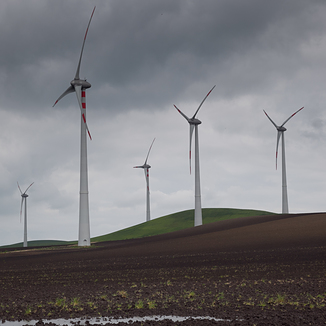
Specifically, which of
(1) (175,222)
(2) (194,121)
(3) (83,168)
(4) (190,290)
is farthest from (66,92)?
(1) (175,222)

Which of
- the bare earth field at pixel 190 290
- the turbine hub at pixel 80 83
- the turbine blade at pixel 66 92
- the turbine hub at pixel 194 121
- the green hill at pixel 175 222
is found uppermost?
the turbine hub at pixel 80 83

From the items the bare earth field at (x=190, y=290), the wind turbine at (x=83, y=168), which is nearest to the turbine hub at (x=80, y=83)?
the wind turbine at (x=83, y=168)

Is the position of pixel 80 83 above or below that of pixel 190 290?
above

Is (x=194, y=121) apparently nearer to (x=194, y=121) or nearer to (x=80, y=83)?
(x=194, y=121)

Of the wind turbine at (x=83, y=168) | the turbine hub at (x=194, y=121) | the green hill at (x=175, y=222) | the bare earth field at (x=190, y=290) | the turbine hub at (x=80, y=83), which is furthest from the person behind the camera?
the green hill at (x=175, y=222)

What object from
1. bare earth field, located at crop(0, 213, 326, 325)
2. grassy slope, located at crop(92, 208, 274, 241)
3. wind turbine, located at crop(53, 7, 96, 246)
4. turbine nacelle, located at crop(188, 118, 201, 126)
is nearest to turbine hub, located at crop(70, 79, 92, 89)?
wind turbine, located at crop(53, 7, 96, 246)

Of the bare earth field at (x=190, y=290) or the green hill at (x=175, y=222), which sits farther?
the green hill at (x=175, y=222)

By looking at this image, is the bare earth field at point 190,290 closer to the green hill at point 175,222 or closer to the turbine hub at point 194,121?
the turbine hub at point 194,121

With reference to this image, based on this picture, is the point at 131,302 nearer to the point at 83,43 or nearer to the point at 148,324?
the point at 148,324

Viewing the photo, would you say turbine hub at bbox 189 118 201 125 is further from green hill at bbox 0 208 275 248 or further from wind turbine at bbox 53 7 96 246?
green hill at bbox 0 208 275 248

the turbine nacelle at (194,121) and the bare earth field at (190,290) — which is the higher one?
the turbine nacelle at (194,121)

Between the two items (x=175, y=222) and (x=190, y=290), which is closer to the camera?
(x=190, y=290)

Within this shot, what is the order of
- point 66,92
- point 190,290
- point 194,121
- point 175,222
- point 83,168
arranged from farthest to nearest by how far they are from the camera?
point 175,222 < point 194,121 < point 66,92 < point 83,168 < point 190,290

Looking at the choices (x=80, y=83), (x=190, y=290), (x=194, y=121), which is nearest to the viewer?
(x=190, y=290)
